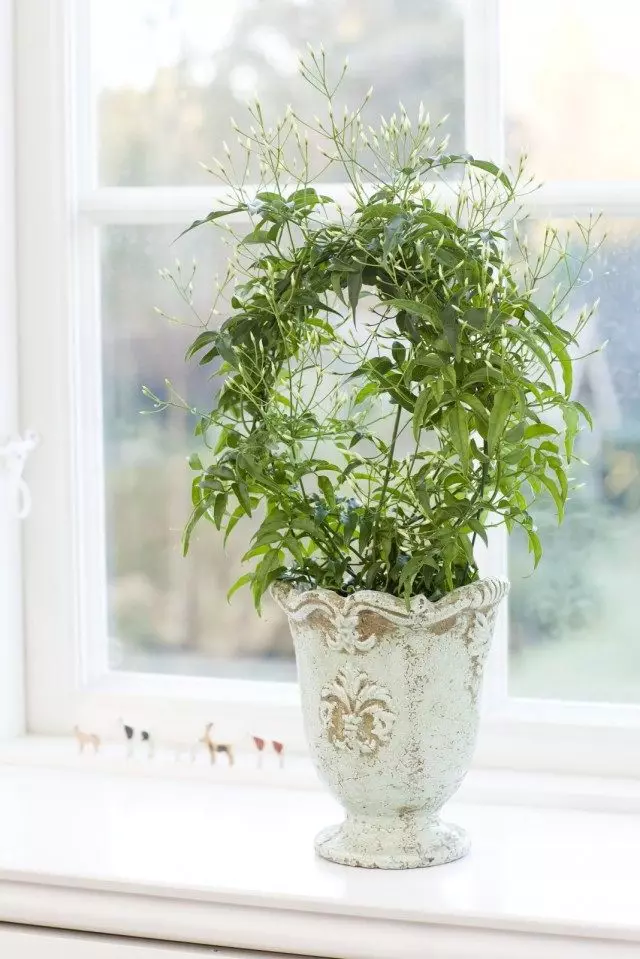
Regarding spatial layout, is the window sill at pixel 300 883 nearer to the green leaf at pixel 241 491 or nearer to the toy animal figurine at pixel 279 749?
the toy animal figurine at pixel 279 749

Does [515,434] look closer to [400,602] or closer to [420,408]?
[420,408]

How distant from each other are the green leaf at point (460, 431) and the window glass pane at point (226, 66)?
1.98 feet

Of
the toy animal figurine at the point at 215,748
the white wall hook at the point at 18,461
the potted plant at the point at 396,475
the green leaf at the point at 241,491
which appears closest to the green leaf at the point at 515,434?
the potted plant at the point at 396,475

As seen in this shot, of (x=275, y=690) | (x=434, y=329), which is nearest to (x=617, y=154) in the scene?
(x=434, y=329)

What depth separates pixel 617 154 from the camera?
151cm

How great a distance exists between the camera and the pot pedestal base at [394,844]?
1218mm

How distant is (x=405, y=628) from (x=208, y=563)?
57 centimetres

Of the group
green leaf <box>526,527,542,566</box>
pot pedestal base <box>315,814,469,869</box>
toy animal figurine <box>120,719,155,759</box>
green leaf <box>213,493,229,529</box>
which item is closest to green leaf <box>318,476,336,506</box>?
green leaf <box>213,493,229,529</box>

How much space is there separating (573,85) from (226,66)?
0.48m

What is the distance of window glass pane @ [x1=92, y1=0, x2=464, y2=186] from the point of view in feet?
5.13

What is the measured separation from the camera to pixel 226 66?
164cm

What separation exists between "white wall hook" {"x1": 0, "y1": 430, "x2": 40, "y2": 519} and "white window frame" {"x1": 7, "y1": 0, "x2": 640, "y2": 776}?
0.02m

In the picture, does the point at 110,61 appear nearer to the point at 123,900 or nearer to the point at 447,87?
the point at 447,87

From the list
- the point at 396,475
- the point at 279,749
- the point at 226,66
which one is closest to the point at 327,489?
the point at 396,475
